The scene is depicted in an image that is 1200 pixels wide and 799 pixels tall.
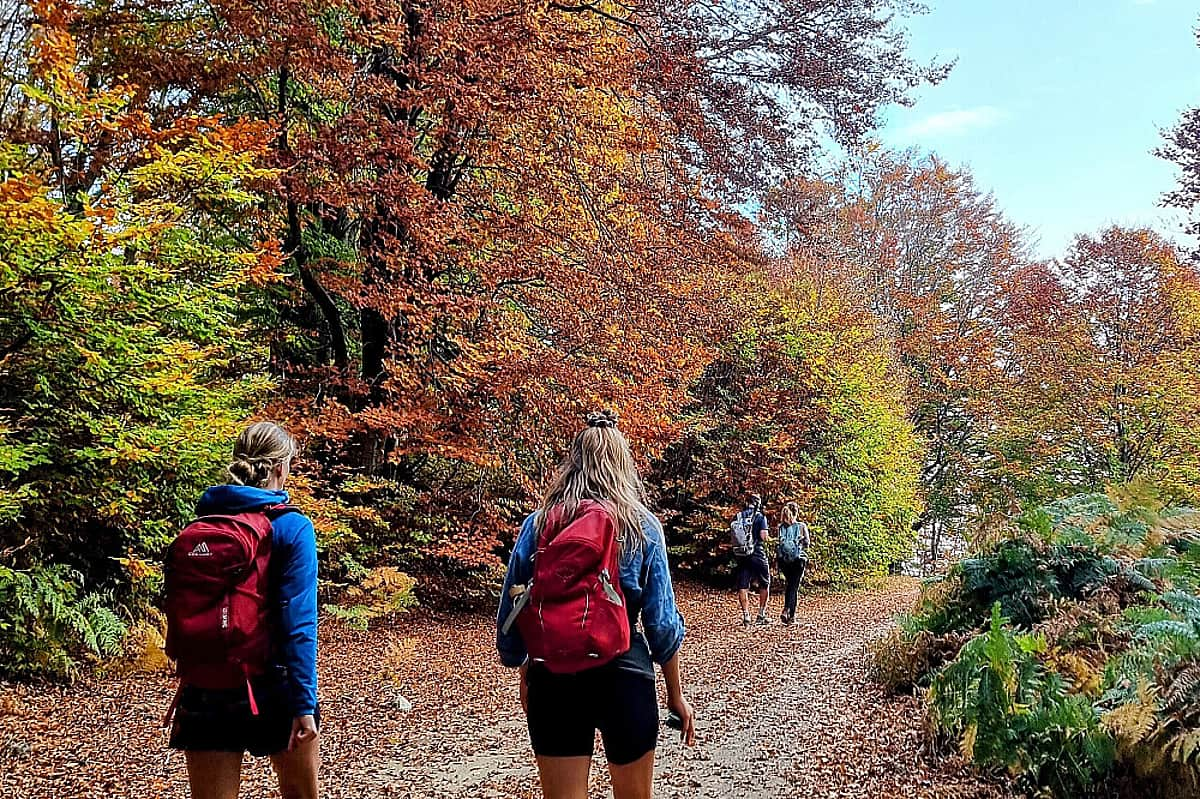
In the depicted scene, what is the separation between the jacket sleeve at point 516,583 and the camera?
358 centimetres

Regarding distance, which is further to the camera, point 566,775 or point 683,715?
point 683,715

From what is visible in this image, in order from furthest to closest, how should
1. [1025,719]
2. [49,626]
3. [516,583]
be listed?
[49,626] < [1025,719] < [516,583]

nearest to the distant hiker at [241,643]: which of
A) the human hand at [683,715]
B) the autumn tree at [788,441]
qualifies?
the human hand at [683,715]

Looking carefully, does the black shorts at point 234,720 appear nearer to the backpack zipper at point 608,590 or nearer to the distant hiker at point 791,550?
the backpack zipper at point 608,590

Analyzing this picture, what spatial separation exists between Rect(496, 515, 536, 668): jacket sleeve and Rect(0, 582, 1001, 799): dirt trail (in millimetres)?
2856

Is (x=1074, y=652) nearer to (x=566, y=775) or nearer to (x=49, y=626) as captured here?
(x=566, y=775)

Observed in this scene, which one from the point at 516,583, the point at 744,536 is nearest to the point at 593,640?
the point at 516,583

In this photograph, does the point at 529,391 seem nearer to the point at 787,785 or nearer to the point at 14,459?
the point at 14,459

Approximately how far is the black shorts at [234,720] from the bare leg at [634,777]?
112 centimetres

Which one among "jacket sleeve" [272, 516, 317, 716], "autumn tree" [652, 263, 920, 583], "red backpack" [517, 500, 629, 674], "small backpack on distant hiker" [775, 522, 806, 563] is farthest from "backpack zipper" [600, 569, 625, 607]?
"autumn tree" [652, 263, 920, 583]

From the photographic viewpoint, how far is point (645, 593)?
3.54m

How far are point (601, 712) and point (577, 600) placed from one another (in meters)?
0.39

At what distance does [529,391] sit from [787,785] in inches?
299

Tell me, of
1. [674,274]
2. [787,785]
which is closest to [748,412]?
[674,274]
